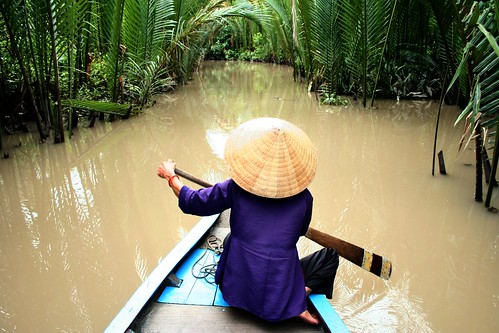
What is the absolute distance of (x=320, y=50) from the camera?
25.6 ft

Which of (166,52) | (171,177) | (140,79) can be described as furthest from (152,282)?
(166,52)

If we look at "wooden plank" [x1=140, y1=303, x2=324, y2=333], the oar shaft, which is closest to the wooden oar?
the oar shaft

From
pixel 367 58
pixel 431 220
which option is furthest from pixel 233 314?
pixel 367 58

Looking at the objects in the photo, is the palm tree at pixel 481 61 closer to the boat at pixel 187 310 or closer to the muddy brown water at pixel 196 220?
the muddy brown water at pixel 196 220

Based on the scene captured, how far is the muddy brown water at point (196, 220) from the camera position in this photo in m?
2.44

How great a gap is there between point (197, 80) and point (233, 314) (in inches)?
403

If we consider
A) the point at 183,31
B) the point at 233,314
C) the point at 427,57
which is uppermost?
the point at 183,31

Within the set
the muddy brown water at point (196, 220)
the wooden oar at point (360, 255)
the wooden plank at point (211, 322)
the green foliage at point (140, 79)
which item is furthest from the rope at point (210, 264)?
the green foliage at point (140, 79)

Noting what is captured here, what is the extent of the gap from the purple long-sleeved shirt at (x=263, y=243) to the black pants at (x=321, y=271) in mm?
255

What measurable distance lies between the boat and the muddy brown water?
52cm

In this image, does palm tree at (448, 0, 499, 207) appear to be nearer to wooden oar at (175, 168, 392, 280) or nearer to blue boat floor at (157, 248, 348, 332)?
wooden oar at (175, 168, 392, 280)

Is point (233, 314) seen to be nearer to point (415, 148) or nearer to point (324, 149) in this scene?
point (324, 149)

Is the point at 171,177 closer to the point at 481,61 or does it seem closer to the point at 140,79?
the point at 481,61

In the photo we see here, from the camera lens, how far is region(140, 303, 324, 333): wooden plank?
181 centimetres
